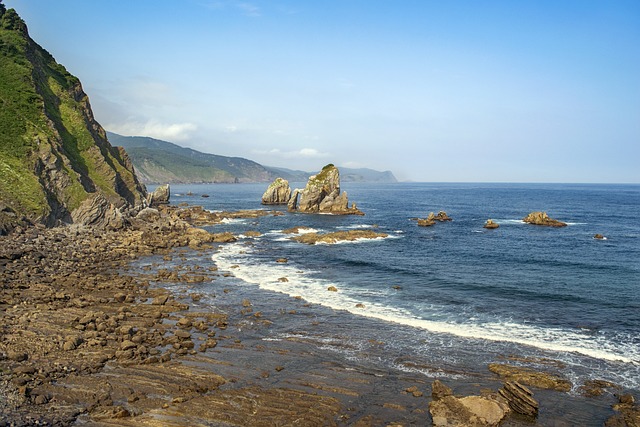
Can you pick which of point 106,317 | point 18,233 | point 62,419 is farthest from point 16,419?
point 18,233

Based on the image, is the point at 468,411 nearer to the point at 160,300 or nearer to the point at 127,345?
the point at 127,345

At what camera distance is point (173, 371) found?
2295cm

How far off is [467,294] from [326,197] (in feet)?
255

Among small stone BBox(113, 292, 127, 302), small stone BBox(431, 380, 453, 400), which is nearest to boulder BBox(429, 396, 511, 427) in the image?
small stone BBox(431, 380, 453, 400)

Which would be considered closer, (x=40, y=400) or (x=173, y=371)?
(x=40, y=400)

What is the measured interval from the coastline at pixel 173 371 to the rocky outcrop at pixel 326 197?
78.0m

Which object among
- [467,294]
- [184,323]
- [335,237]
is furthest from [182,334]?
[335,237]

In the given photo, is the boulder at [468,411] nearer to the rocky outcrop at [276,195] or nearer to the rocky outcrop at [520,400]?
the rocky outcrop at [520,400]

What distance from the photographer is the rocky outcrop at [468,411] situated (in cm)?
1859

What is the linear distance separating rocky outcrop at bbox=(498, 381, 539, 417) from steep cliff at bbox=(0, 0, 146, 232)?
57.8m

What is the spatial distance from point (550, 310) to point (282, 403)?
26.0m

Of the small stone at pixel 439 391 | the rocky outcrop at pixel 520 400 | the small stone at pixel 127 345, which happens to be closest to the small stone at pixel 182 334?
the small stone at pixel 127 345

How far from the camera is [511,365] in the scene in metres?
25.1

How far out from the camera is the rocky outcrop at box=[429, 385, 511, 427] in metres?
18.6
